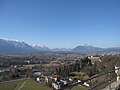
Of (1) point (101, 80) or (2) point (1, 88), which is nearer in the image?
(1) point (101, 80)

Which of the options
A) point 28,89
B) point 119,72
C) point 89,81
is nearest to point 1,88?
point 28,89

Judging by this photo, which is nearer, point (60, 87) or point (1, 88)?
point (60, 87)

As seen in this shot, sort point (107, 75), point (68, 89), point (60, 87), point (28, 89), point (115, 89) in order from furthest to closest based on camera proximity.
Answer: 1. point (28, 89)
2. point (107, 75)
3. point (115, 89)
4. point (68, 89)
5. point (60, 87)

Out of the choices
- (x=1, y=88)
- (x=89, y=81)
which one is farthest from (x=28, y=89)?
(x=89, y=81)

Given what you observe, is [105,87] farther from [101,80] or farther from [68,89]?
[68,89]

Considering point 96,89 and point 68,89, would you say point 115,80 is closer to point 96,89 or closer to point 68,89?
point 96,89

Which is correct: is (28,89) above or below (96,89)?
below

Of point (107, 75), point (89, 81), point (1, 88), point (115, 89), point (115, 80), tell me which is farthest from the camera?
point (1, 88)

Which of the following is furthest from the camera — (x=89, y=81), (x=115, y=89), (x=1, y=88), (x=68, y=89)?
(x=1, y=88)

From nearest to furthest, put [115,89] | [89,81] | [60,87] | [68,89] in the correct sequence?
1. [60,87]
2. [68,89]
3. [89,81]
4. [115,89]
